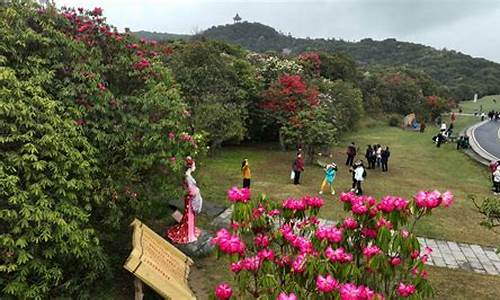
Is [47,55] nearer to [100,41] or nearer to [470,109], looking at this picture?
[100,41]

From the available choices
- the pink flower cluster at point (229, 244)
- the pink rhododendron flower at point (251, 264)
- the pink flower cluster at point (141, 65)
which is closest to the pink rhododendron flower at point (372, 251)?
the pink rhododendron flower at point (251, 264)

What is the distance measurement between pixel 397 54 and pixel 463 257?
358 ft

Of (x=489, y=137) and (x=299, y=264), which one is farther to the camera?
(x=489, y=137)

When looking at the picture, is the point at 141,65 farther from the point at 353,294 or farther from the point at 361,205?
the point at 353,294

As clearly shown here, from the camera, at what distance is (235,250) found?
365cm

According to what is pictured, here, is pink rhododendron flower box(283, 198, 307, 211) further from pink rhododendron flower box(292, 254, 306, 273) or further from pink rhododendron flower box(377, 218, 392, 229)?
pink rhododendron flower box(377, 218, 392, 229)

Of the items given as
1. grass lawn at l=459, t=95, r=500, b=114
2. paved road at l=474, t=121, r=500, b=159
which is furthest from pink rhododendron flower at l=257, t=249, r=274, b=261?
grass lawn at l=459, t=95, r=500, b=114

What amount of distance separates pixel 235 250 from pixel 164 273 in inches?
148

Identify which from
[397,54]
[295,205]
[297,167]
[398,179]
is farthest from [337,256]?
[397,54]

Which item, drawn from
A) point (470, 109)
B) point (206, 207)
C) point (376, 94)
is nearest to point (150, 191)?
point (206, 207)

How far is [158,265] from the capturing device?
704 cm

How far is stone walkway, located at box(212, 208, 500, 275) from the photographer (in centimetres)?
932

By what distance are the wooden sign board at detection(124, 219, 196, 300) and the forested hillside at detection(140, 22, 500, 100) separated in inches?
2716

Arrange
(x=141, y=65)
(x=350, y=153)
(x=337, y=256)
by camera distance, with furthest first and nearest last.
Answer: (x=350, y=153) → (x=141, y=65) → (x=337, y=256)
